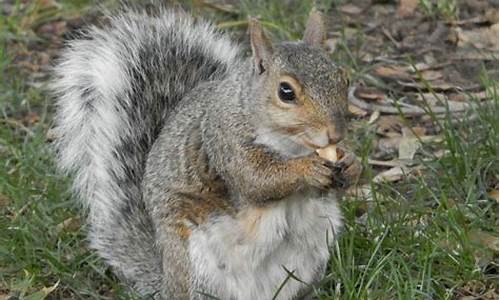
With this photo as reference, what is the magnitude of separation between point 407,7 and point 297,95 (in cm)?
223

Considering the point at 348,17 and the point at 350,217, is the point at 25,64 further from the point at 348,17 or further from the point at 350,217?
the point at 350,217

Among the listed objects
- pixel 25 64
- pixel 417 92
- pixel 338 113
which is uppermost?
pixel 338 113

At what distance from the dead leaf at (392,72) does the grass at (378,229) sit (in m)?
0.40

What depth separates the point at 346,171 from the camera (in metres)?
2.85

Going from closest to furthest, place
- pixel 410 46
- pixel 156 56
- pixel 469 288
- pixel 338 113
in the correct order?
1. pixel 338 113
2. pixel 469 288
3. pixel 156 56
4. pixel 410 46

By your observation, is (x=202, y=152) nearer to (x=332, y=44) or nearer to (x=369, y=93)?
(x=369, y=93)

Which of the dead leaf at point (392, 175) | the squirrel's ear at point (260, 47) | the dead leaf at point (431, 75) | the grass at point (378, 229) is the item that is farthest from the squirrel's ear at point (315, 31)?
the dead leaf at point (431, 75)

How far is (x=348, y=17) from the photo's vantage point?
15.9 ft

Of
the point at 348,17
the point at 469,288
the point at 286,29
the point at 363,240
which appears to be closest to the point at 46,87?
the point at 286,29

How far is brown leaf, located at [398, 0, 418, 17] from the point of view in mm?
4820

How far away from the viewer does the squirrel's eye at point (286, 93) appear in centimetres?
273

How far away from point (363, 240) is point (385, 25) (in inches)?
64.1

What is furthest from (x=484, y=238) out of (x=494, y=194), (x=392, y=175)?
(x=392, y=175)

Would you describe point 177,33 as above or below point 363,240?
above
